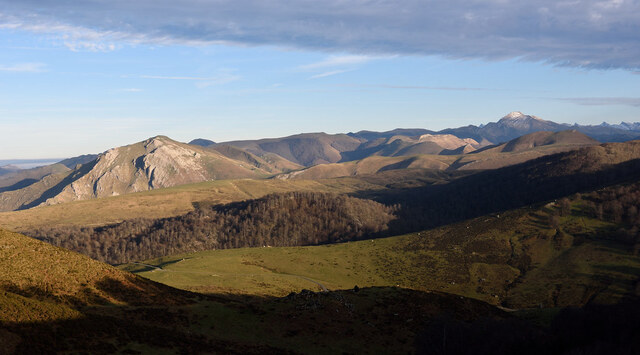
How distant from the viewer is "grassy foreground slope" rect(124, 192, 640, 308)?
412 ft

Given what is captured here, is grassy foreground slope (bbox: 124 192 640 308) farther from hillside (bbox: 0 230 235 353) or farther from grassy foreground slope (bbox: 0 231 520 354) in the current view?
hillside (bbox: 0 230 235 353)

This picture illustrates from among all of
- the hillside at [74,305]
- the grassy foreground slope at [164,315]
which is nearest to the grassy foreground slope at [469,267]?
the grassy foreground slope at [164,315]

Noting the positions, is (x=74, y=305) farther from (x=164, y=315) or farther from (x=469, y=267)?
(x=469, y=267)

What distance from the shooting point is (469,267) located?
160m

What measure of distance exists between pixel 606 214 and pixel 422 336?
18525 centimetres

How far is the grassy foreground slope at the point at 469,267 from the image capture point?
126 m

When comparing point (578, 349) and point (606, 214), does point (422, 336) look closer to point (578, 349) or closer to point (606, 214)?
point (578, 349)

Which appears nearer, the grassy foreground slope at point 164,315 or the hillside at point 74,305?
the hillside at point 74,305

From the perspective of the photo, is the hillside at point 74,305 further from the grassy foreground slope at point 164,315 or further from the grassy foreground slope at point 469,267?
the grassy foreground slope at point 469,267

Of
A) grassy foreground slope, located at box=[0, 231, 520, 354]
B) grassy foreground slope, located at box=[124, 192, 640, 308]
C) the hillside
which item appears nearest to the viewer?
the hillside

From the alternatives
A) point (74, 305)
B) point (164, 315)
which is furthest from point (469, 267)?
point (74, 305)

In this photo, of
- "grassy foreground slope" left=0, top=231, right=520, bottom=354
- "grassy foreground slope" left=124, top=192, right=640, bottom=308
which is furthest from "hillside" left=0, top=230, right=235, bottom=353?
"grassy foreground slope" left=124, top=192, right=640, bottom=308

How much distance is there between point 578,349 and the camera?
44688 millimetres

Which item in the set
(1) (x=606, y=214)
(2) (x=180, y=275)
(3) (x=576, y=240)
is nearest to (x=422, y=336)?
(2) (x=180, y=275)
